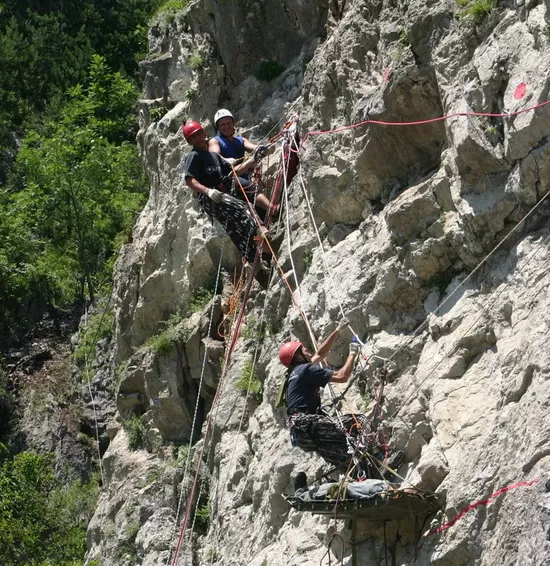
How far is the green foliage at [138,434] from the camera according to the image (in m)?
16.0

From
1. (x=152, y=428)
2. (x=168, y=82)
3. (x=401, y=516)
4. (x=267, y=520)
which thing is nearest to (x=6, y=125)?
(x=168, y=82)

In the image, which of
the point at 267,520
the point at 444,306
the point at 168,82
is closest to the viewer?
the point at 444,306

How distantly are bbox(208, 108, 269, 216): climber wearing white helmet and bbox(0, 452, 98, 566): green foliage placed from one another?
6199 millimetres

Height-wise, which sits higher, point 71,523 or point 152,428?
point 152,428

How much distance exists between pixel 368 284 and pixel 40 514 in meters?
8.60

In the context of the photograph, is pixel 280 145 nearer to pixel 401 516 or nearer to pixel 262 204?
pixel 262 204

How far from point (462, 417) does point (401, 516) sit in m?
1.02

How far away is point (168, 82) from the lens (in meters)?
17.7

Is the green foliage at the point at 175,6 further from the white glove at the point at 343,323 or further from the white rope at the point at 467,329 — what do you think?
the white rope at the point at 467,329

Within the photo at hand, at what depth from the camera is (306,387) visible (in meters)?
10.9

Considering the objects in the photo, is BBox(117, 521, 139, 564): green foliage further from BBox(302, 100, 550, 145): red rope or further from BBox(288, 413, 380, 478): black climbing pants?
BBox(302, 100, 550, 145): red rope

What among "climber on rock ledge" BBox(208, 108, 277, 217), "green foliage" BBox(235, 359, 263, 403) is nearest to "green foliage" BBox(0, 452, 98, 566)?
"green foliage" BBox(235, 359, 263, 403)

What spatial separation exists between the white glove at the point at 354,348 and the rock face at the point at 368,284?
6.3 inches

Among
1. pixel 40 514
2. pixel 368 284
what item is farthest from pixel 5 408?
pixel 368 284
